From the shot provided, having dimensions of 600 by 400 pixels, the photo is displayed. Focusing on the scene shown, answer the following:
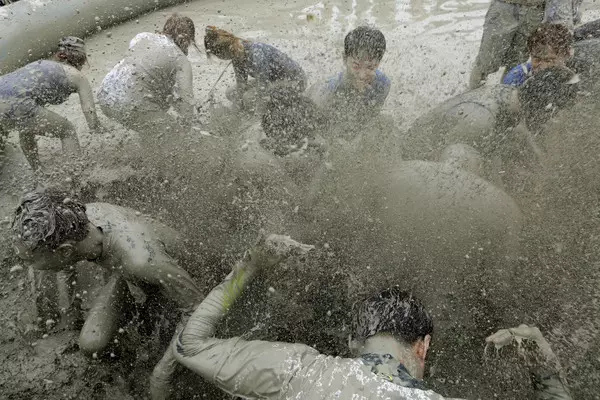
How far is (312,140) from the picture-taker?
3303 mm

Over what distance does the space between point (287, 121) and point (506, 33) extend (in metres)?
2.80

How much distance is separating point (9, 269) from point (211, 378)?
2244mm

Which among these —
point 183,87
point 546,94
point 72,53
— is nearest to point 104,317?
point 183,87

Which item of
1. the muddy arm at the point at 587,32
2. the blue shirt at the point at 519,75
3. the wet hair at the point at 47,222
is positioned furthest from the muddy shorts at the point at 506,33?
the wet hair at the point at 47,222

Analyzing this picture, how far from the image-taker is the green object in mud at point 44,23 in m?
5.54

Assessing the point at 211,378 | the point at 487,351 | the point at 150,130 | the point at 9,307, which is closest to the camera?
the point at 211,378

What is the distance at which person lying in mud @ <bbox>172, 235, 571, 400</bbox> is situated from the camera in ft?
5.91

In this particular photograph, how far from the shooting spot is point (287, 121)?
3070 millimetres

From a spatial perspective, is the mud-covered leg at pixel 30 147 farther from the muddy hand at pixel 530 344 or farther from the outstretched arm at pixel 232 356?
the muddy hand at pixel 530 344

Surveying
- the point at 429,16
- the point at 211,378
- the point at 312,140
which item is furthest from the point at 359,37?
the point at 429,16

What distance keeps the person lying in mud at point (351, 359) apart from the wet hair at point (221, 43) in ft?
7.71

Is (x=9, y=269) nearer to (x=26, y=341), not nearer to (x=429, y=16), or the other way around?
(x=26, y=341)

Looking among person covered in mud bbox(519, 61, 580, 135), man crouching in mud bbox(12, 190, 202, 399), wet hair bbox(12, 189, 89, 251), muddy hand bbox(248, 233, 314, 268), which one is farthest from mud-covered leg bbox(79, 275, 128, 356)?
person covered in mud bbox(519, 61, 580, 135)

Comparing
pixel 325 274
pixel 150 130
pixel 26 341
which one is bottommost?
pixel 26 341
